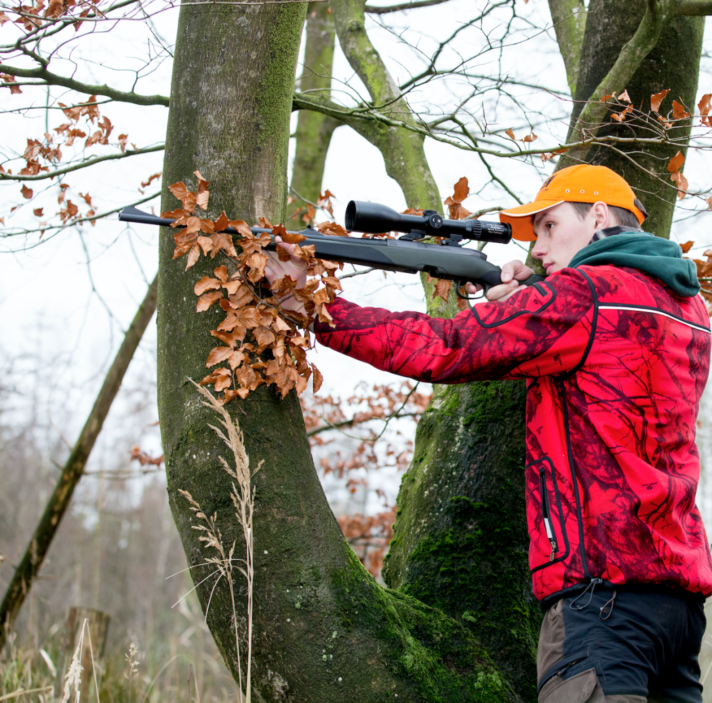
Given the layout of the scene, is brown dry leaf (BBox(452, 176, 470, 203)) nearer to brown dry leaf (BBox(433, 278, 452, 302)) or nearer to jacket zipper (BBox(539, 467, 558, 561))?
brown dry leaf (BBox(433, 278, 452, 302))

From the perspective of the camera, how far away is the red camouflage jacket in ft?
6.30

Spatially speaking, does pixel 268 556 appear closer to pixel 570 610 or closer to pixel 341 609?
pixel 341 609

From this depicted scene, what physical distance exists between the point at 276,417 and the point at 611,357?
107 cm

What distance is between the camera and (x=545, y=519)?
203cm

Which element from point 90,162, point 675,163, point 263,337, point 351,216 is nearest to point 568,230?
point 351,216

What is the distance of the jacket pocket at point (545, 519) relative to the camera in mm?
1989

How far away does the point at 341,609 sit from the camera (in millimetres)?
2096

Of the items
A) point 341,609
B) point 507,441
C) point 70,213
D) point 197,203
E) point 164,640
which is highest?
point 70,213

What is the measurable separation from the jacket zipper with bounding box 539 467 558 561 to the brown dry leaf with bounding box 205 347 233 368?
1047mm

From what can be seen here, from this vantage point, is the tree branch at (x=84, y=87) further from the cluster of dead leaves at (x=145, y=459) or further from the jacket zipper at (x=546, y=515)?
the cluster of dead leaves at (x=145, y=459)

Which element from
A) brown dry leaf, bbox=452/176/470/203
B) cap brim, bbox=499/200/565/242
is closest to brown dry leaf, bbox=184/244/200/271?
cap brim, bbox=499/200/565/242

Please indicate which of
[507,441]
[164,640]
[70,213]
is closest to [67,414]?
[164,640]

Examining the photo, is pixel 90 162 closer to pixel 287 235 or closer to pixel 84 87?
pixel 84 87

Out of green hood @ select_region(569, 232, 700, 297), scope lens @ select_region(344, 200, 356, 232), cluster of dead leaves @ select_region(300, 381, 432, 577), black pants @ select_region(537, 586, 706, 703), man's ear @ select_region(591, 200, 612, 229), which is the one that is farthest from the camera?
cluster of dead leaves @ select_region(300, 381, 432, 577)
